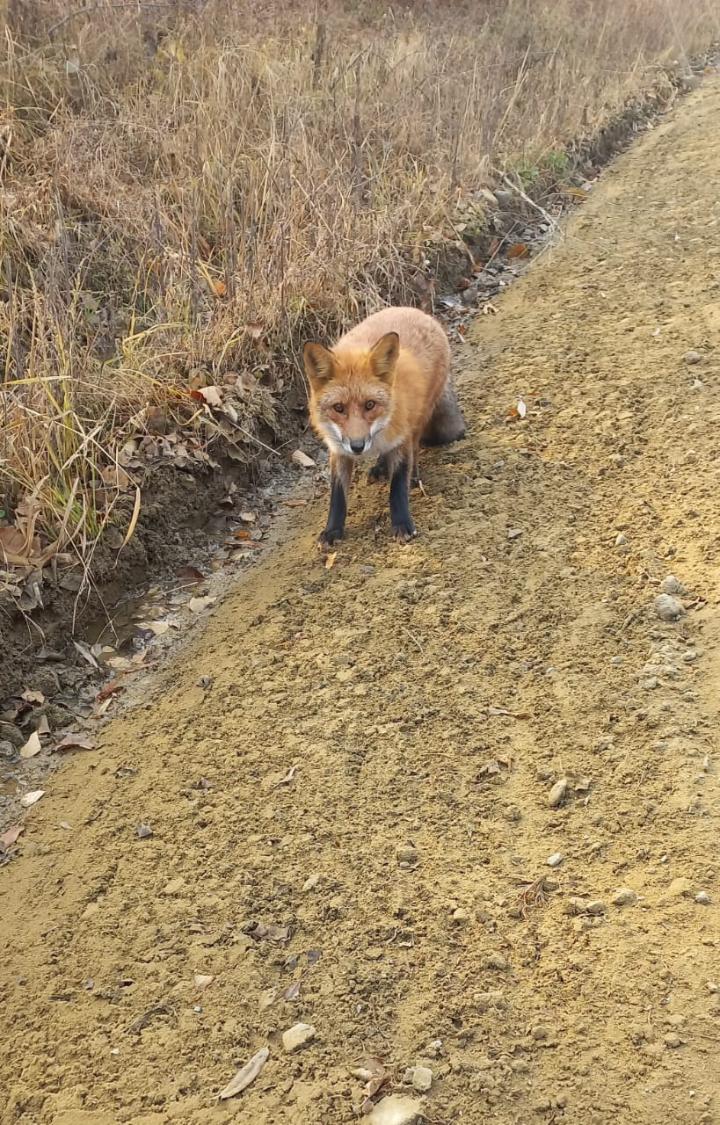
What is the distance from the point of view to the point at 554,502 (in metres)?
4.08

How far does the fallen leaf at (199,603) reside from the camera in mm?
3963

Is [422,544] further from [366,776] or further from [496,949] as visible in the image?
[496,949]

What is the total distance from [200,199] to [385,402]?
8.96 feet

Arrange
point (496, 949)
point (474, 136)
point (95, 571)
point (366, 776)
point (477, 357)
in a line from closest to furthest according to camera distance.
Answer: point (496, 949), point (366, 776), point (95, 571), point (477, 357), point (474, 136)

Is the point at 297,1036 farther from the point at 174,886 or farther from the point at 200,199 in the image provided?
the point at 200,199

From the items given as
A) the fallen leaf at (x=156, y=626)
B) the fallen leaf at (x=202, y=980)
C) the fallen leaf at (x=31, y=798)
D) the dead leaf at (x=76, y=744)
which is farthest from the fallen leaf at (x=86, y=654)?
the fallen leaf at (x=202, y=980)

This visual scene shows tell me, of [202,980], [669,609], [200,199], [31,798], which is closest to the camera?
[202,980]

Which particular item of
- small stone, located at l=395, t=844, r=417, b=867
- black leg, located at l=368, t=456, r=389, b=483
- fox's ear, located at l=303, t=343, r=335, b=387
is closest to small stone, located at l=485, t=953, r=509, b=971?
small stone, located at l=395, t=844, r=417, b=867

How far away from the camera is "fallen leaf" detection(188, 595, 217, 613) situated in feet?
13.0

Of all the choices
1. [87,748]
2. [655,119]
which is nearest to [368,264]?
[87,748]

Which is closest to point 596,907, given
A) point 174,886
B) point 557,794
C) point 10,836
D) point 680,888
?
point 680,888

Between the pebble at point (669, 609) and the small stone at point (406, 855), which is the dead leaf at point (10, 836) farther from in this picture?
the pebble at point (669, 609)

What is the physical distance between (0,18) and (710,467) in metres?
6.23

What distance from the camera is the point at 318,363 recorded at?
3703 millimetres
